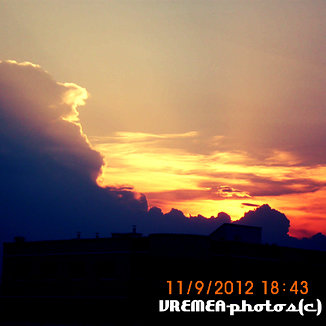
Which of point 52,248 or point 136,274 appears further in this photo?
point 52,248

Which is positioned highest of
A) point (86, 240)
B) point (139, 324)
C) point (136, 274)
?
point (86, 240)

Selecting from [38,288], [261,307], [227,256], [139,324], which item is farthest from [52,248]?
[261,307]

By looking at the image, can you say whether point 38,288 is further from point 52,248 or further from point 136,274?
point 136,274

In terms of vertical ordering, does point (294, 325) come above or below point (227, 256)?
below

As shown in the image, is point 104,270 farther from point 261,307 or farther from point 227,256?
point 261,307

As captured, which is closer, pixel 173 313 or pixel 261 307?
pixel 173 313

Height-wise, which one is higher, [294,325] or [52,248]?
[52,248]

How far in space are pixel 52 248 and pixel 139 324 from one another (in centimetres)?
1354

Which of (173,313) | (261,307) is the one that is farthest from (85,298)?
(261,307)

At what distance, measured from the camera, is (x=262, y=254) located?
63375mm

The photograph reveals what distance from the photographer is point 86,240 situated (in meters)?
61.8

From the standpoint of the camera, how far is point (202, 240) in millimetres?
58094

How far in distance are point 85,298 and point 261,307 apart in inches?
711

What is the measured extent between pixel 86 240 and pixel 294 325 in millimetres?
23173
